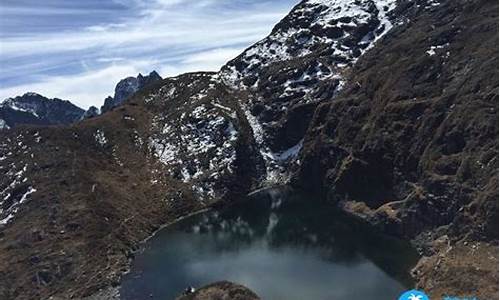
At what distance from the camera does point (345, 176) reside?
15562 centimetres

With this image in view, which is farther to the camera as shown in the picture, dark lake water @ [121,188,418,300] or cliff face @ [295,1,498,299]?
cliff face @ [295,1,498,299]

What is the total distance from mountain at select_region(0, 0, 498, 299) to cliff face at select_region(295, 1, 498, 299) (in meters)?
0.38

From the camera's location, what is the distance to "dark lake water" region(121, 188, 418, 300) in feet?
339

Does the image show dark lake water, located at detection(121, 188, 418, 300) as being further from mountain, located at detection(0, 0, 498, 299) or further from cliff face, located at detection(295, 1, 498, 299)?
cliff face, located at detection(295, 1, 498, 299)

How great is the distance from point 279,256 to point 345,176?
4078 centimetres

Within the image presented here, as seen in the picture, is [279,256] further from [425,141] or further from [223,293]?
[425,141]

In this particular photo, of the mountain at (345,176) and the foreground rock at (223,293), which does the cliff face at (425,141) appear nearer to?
the mountain at (345,176)

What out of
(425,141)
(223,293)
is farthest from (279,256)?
(425,141)

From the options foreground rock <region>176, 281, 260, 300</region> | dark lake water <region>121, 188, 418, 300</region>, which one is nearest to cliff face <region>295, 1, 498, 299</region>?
dark lake water <region>121, 188, 418, 300</region>

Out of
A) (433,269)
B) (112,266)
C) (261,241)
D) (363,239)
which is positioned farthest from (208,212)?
(433,269)

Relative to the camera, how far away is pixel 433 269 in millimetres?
99625

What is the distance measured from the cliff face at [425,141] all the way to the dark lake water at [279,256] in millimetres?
6798

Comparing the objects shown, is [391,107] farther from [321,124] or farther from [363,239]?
[363,239]

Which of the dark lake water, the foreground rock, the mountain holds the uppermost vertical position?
the mountain
